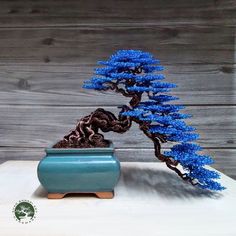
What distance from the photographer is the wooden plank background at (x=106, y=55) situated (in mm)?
992

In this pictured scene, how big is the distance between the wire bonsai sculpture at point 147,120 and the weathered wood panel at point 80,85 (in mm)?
303

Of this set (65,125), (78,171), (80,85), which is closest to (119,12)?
(80,85)

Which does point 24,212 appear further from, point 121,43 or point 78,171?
point 121,43

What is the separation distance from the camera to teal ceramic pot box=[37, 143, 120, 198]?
624 mm

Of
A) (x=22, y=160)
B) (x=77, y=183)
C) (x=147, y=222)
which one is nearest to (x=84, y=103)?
(x=22, y=160)

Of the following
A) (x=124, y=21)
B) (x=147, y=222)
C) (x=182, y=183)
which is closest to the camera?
(x=147, y=222)

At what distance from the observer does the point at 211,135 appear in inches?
40.3

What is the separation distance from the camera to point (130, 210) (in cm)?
58

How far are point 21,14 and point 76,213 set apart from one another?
0.73m

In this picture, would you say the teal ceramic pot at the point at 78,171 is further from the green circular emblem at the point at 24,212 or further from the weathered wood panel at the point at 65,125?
the weathered wood panel at the point at 65,125

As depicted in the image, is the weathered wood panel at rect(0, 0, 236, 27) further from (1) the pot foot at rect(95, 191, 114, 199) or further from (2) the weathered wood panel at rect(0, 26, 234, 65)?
(1) the pot foot at rect(95, 191, 114, 199)

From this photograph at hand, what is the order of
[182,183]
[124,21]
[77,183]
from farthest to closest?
[124,21], [182,183], [77,183]

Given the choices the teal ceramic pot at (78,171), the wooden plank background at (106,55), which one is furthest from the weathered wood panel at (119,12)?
the teal ceramic pot at (78,171)

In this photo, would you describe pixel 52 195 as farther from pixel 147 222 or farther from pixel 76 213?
pixel 147 222
